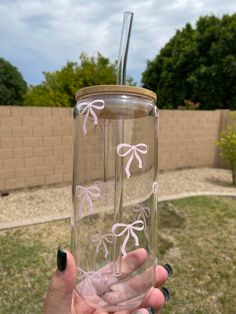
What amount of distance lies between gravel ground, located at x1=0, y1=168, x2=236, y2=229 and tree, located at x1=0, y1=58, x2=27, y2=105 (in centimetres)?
2333

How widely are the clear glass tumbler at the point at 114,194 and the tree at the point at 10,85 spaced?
28.3 metres

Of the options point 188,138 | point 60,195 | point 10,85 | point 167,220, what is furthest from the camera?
point 10,85

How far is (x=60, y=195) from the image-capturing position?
241 inches

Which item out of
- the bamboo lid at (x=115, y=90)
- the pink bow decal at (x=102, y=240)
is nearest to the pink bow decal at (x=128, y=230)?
the pink bow decal at (x=102, y=240)

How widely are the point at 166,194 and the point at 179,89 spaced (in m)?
16.0

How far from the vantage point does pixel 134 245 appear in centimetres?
131

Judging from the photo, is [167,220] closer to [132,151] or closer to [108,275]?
[108,275]

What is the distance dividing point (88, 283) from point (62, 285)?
5.1 inches

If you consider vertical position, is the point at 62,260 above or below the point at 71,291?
above

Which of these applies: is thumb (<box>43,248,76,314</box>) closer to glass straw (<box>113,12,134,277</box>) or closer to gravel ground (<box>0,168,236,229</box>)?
glass straw (<box>113,12,134,277</box>)

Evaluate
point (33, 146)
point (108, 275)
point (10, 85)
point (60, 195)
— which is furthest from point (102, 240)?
point (10, 85)

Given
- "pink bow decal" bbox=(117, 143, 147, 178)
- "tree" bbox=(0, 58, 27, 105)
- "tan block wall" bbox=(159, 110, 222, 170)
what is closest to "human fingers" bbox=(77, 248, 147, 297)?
"pink bow decal" bbox=(117, 143, 147, 178)

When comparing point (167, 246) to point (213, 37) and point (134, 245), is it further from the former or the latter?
point (213, 37)

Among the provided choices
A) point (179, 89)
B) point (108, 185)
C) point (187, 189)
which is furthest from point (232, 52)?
point (108, 185)
